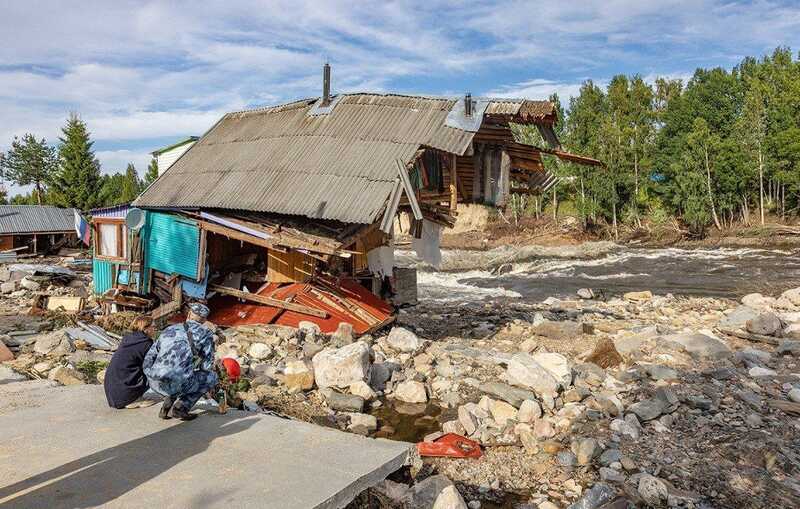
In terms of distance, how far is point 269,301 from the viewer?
10305 mm

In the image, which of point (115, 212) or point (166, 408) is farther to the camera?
point (115, 212)

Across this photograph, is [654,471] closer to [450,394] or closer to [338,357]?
[450,394]

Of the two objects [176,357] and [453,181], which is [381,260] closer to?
[453,181]

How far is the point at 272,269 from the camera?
10828 millimetres

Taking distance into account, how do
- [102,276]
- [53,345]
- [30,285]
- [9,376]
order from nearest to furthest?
[9,376] < [53,345] < [102,276] < [30,285]

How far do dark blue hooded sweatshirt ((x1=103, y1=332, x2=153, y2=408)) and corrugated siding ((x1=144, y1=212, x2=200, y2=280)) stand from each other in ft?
18.6

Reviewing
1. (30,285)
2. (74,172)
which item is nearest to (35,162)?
(74,172)

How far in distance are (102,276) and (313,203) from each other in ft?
20.1

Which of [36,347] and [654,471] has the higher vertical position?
[36,347]

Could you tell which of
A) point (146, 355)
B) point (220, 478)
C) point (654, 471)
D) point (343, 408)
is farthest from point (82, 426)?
point (654, 471)

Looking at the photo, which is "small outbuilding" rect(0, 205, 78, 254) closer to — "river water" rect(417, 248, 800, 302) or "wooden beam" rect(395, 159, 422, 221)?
"river water" rect(417, 248, 800, 302)

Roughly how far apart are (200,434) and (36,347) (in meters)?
5.03

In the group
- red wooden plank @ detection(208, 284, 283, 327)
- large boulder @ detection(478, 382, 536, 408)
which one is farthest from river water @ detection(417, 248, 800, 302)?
large boulder @ detection(478, 382, 536, 408)

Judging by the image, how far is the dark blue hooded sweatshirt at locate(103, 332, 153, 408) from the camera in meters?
4.85
